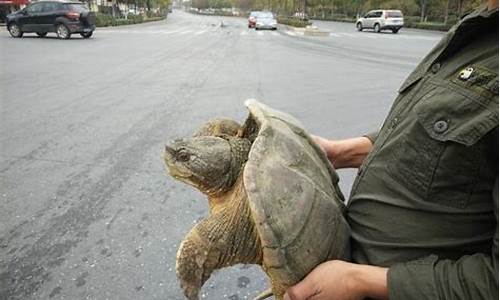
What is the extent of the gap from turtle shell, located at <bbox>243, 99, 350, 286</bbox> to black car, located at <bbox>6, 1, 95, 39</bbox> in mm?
15193

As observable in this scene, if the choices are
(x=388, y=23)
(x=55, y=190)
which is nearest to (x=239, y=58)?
(x=55, y=190)

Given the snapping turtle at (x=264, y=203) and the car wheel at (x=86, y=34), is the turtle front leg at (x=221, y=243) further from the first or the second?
the car wheel at (x=86, y=34)

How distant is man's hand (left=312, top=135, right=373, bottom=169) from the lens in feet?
4.65

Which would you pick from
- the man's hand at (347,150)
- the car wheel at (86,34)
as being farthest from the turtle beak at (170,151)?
the car wheel at (86,34)

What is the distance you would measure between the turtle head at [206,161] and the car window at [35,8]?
621 inches

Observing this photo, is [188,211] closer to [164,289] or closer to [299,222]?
[164,289]

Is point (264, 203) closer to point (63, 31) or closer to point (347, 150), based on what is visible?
point (347, 150)

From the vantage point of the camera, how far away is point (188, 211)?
257 cm

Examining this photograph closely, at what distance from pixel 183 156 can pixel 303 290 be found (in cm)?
50

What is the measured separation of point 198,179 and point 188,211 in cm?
133

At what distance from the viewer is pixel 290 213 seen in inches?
40.9

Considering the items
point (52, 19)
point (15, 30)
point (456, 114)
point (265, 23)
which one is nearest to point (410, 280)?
point (456, 114)

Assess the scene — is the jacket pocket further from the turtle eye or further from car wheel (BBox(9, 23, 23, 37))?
car wheel (BBox(9, 23, 23, 37))

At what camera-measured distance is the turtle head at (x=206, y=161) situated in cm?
125
